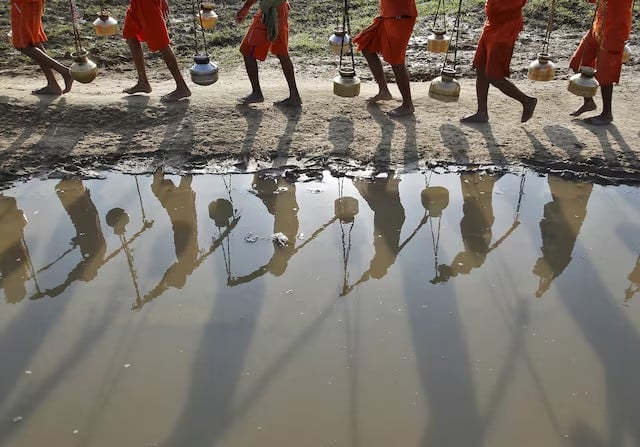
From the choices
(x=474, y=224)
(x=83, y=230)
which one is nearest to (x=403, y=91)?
(x=474, y=224)

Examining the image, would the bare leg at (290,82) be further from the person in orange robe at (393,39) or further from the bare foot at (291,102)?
the person in orange robe at (393,39)

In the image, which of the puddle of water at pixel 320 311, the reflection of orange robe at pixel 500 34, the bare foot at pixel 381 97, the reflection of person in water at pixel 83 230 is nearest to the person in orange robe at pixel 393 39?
the bare foot at pixel 381 97

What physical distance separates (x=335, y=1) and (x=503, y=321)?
23.1 feet

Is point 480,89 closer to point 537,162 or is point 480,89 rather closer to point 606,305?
point 537,162

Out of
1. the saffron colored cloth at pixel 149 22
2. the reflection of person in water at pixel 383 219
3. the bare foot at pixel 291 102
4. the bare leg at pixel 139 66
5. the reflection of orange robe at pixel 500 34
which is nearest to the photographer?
the reflection of person in water at pixel 383 219

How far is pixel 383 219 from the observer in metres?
3.82

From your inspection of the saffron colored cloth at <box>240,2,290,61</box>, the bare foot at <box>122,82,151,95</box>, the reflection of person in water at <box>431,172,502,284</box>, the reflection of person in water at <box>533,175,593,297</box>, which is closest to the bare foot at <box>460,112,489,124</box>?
the reflection of person in water at <box>431,172,502,284</box>

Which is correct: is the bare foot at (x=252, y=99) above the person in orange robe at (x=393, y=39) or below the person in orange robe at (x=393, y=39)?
below

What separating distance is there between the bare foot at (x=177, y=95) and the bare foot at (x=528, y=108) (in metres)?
2.86

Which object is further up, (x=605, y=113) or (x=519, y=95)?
(x=519, y=95)

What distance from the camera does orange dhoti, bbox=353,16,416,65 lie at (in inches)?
186

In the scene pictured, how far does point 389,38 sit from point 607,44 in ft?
5.44

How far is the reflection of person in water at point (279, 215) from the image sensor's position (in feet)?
10.8

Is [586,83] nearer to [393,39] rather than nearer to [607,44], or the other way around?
[607,44]
